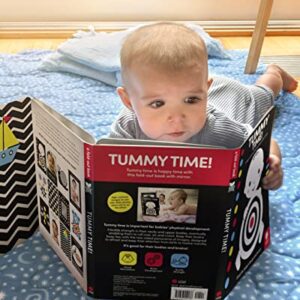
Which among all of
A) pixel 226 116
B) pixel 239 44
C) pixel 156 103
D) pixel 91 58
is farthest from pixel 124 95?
pixel 239 44

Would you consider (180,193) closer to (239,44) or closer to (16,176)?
(16,176)

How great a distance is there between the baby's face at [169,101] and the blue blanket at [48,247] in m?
0.27

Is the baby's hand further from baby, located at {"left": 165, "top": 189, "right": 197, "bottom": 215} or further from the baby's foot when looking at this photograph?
the baby's foot

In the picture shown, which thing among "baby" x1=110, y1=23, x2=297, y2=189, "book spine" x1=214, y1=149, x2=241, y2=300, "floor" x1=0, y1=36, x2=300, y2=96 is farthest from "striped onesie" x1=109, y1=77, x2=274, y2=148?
"floor" x1=0, y1=36, x2=300, y2=96

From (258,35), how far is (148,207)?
123cm

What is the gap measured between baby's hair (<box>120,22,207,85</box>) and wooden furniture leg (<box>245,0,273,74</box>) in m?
0.96

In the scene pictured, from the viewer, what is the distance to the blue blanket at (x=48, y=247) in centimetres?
78

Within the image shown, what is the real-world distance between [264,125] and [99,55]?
1042 millimetres

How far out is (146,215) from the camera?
67 cm

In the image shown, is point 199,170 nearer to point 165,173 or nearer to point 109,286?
point 165,173

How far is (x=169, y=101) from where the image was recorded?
0.77 metres

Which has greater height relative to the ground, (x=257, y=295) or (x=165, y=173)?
(x=165, y=173)

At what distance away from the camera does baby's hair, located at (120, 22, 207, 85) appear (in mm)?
748

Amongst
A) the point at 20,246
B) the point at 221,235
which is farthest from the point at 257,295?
the point at 20,246
